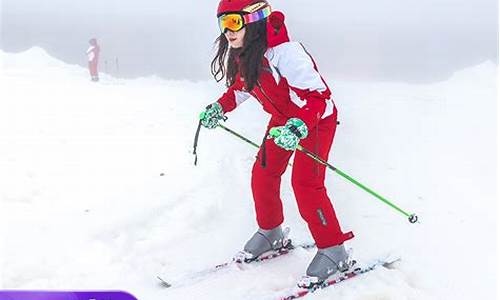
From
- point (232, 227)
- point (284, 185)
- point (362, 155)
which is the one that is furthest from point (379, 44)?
point (232, 227)

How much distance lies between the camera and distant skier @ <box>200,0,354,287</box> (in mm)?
3025

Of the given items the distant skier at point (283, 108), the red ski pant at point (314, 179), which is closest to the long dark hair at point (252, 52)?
the distant skier at point (283, 108)

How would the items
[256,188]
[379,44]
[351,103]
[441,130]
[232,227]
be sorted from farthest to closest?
[379,44] < [351,103] < [441,130] < [232,227] < [256,188]

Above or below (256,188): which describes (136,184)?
below

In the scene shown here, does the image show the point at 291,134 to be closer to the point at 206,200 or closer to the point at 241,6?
the point at 241,6

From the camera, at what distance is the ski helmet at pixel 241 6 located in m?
3.10

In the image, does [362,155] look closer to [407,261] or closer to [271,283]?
[407,261]

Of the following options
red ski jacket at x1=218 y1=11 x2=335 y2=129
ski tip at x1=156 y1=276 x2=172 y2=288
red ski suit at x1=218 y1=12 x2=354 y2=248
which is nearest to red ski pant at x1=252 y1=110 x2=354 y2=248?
red ski suit at x1=218 y1=12 x2=354 y2=248

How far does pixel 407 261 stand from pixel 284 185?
182 cm

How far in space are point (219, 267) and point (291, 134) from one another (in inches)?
42.5

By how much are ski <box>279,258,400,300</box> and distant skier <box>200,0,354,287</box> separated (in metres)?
0.04

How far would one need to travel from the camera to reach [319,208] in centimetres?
325

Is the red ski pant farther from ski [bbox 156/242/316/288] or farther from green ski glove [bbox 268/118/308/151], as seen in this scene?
ski [bbox 156/242/316/288]

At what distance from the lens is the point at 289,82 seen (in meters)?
3.09
